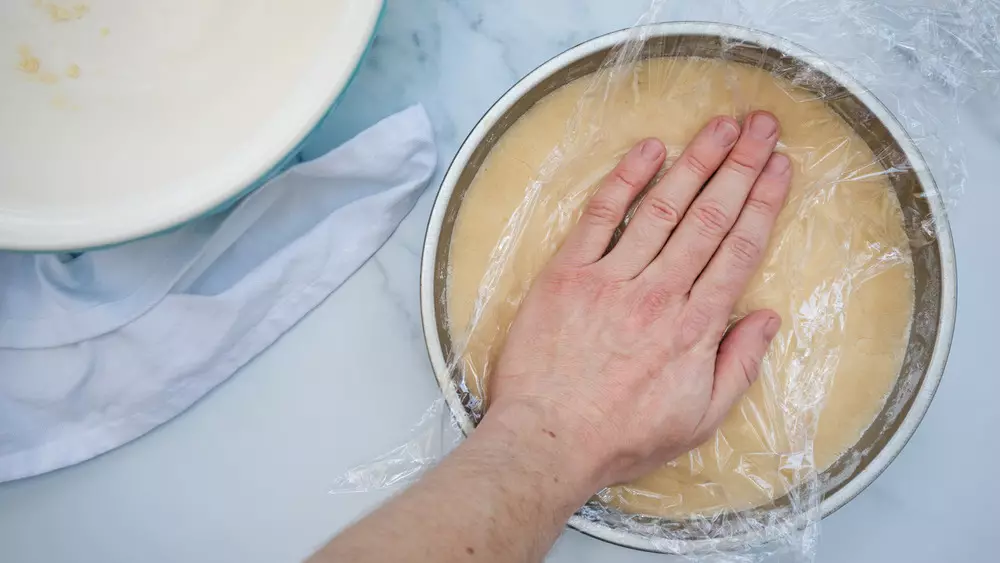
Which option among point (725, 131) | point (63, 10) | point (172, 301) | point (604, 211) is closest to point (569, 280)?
point (604, 211)

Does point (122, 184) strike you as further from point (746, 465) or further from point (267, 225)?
point (746, 465)

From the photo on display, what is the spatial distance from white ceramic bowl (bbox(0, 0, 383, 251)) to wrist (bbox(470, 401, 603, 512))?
0.24 metres

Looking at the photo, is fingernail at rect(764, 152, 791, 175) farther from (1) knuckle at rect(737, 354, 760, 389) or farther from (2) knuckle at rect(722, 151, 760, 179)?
(1) knuckle at rect(737, 354, 760, 389)

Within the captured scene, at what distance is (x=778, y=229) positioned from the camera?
0.54 meters

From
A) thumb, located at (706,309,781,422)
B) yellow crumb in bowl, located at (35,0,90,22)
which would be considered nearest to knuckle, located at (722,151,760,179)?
thumb, located at (706,309,781,422)

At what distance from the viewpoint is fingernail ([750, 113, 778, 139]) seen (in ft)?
1.70

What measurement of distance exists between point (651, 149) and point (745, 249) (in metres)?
0.10

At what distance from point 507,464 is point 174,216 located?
297 millimetres

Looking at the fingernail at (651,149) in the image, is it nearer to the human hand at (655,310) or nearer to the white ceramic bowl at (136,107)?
the human hand at (655,310)

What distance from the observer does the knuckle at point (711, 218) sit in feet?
1.76

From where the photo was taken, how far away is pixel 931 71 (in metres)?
0.56

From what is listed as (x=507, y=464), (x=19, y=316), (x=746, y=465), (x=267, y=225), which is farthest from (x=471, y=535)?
(x=19, y=316)

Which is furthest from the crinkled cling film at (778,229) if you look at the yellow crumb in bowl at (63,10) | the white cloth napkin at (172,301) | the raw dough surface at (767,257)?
the yellow crumb in bowl at (63,10)

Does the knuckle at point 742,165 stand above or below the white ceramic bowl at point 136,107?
above
